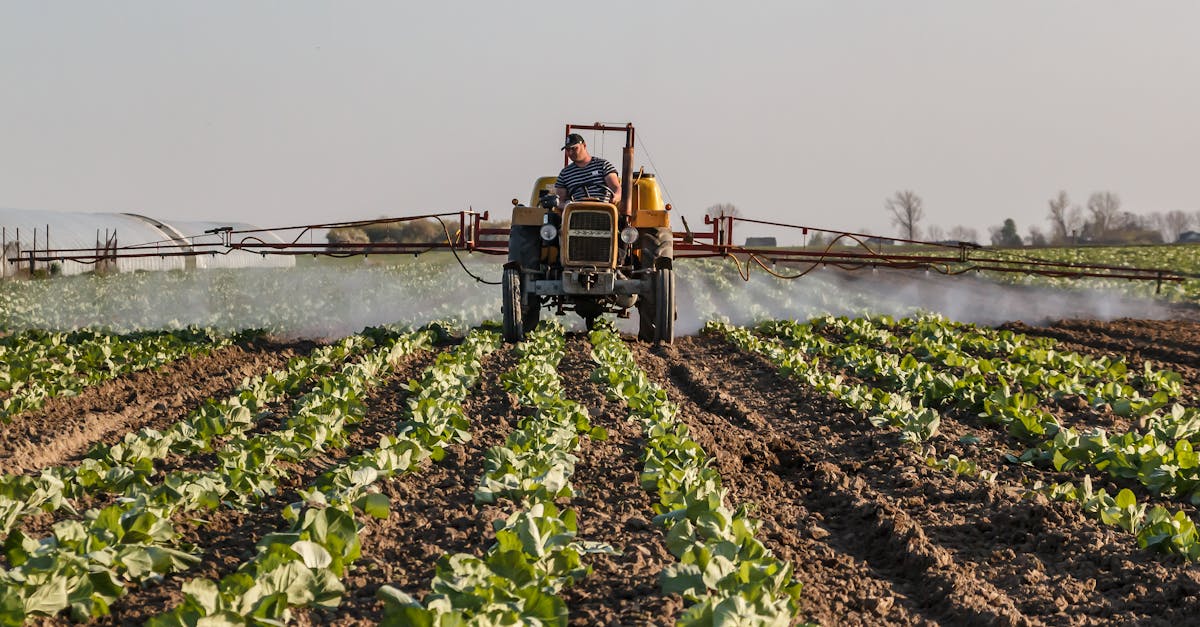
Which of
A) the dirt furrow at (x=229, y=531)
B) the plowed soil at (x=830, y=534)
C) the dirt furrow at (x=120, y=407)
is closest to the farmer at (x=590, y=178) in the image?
the dirt furrow at (x=120, y=407)

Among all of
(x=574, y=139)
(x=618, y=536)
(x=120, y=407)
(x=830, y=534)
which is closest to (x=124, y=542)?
(x=618, y=536)

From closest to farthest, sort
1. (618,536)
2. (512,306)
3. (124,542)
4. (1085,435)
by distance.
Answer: (124,542), (618,536), (1085,435), (512,306)

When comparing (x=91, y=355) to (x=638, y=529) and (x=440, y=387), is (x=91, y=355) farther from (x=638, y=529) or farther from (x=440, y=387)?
(x=638, y=529)

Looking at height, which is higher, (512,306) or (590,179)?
(590,179)

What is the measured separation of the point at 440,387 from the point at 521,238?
4.65 meters

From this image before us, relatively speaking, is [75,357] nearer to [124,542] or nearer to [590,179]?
[590,179]

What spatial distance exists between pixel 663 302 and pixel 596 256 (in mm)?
1018

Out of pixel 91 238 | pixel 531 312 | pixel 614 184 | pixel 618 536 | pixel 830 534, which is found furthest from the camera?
pixel 91 238

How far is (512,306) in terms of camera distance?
46.9ft

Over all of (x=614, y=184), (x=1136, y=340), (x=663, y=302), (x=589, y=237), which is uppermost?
(x=614, y=184)

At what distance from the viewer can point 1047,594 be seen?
502cm

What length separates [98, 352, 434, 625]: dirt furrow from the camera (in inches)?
174

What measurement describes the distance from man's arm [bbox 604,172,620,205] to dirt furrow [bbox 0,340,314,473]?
14.5 feet

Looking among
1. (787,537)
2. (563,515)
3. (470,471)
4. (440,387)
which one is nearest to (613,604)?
(563,515)
